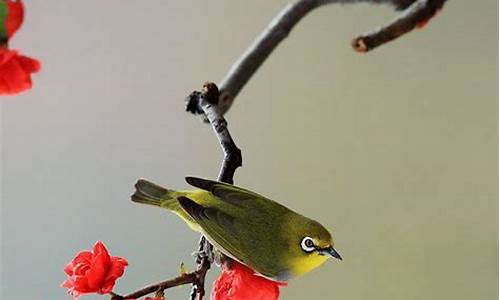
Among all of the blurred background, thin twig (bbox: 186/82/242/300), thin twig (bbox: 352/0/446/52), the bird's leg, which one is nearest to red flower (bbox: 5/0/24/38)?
the blurred background

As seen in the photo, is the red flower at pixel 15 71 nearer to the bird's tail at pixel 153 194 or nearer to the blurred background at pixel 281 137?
the blurred background at pixel 281 137

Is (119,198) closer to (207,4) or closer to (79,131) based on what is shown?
(79,131)

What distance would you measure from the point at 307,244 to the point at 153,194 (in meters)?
0.26

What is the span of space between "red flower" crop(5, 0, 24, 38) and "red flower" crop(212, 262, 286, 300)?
0.51 metres

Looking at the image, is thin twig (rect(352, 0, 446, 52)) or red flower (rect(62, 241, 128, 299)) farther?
thin twig (rect(352, 0, 446, 52))

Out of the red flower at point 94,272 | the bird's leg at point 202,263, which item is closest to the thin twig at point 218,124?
the bird's leg at point 202,263

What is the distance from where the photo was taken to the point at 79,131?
3.79ft

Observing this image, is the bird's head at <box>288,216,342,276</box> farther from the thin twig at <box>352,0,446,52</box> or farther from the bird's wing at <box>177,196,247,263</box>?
the thin twig at <box>352,0,446,52</box>

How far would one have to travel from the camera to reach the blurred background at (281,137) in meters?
1.14

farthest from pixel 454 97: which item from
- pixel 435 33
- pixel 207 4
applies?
pixel 207 4

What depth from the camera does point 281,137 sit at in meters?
1.17

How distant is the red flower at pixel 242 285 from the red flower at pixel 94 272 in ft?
0.50

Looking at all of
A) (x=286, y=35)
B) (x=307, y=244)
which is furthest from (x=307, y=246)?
(x=286, y=35)

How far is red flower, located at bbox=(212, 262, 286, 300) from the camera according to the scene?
42.3 inches
